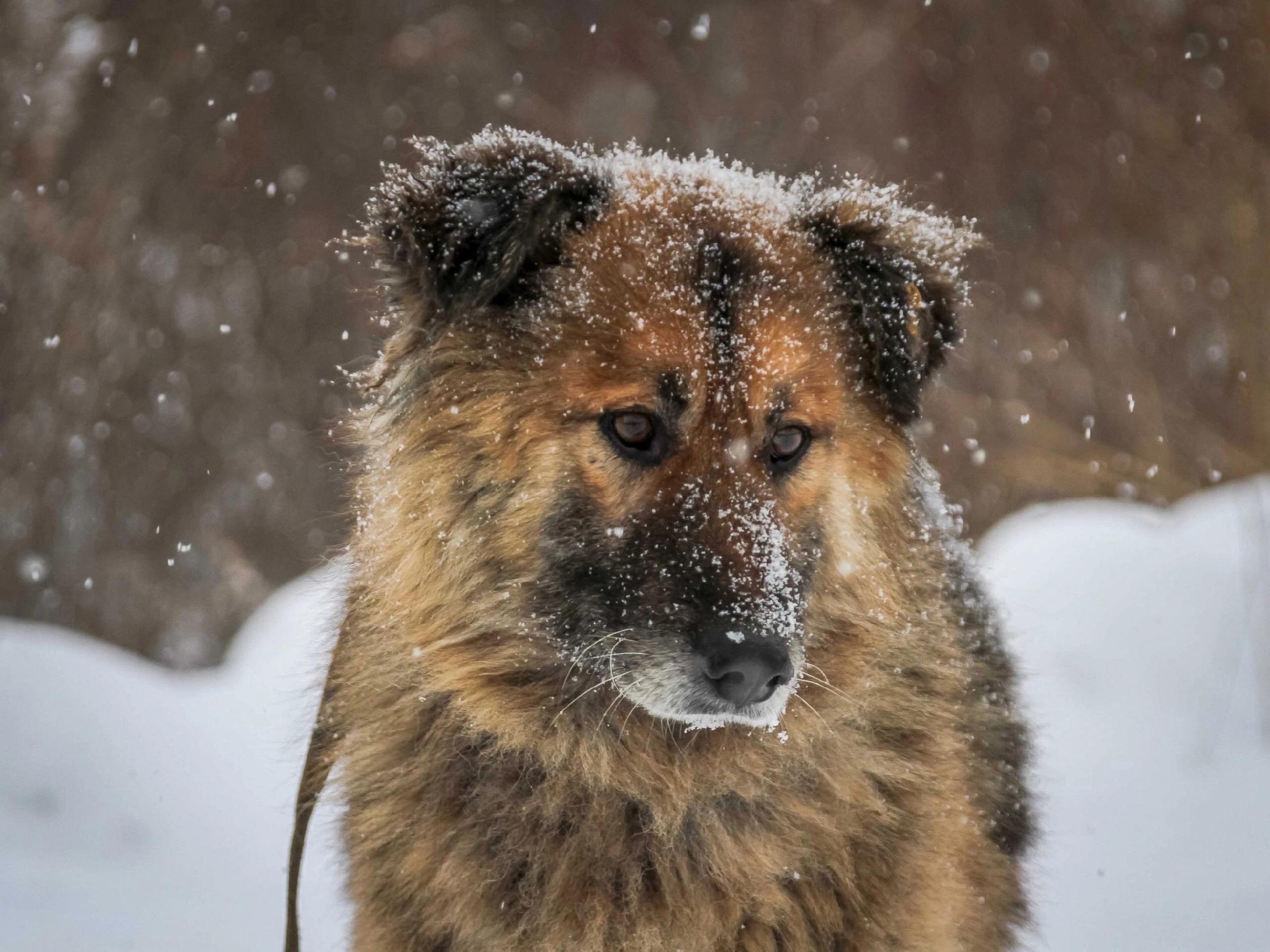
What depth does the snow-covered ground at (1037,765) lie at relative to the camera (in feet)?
12.7

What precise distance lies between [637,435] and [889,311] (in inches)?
30.5

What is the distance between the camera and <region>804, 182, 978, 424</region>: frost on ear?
2963 millimetres

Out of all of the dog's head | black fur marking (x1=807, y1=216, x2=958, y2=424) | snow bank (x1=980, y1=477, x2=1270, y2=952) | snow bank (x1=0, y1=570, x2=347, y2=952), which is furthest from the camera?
snow bank (x1=980, y1=477, x2=1270, y2=952)

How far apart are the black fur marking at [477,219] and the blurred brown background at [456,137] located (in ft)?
17.0

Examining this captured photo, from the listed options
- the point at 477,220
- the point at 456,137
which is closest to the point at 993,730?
the point at 477,220

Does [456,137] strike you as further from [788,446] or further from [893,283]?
[788,446]

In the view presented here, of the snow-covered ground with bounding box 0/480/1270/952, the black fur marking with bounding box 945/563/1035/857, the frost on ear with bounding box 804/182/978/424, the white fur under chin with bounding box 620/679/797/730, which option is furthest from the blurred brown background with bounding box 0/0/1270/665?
the white fur under chin with bounding box 620/679/797/730

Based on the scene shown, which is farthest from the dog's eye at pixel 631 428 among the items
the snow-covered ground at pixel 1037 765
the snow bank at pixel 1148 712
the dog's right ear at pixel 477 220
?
the snow bank at pixel 1148 712

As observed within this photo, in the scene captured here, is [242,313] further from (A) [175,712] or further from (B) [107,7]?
(A) [175,712]

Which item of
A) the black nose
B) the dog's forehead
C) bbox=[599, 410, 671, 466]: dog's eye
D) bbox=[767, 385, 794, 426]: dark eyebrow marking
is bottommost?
the black nose

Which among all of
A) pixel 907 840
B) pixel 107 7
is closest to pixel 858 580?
pixel 907 840

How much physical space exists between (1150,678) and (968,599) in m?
3.28

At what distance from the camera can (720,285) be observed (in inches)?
108

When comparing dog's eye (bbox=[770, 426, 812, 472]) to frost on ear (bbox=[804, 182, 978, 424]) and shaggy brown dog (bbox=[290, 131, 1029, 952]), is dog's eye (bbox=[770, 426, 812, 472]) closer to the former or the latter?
shaggy brown dog (bbox=[290, 131, 1029, 952])
